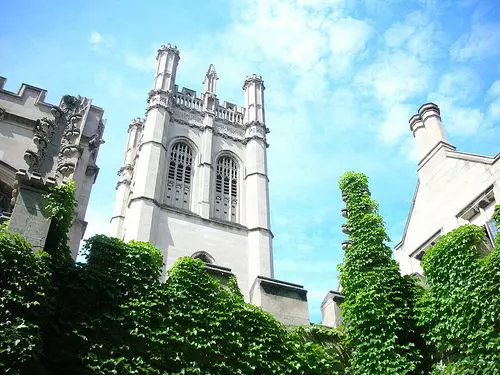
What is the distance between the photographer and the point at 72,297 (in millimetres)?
10367

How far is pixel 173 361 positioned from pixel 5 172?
717cm

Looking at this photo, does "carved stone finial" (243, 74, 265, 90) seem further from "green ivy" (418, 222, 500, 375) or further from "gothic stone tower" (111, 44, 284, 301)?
"green ivy" (418, 222, 500, 375)

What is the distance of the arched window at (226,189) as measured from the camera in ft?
137

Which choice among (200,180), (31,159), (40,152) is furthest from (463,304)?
(200,180)

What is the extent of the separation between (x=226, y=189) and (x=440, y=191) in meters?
27.0

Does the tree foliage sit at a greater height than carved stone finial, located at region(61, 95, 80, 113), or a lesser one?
lesser

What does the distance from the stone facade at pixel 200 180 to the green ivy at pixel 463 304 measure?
80.4 ft

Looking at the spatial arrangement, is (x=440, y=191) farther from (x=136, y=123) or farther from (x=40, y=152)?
(x=136, y=123)

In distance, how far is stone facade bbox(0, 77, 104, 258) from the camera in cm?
1061

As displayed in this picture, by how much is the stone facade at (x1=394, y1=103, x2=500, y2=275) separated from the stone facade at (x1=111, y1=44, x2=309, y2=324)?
62.5 feet

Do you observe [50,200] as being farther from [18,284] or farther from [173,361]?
[173,361]

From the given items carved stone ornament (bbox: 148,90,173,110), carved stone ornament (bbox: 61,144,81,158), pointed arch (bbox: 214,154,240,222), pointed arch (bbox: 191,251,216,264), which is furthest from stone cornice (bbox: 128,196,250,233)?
carved stone ornament (bbox: 61,144,81,158)

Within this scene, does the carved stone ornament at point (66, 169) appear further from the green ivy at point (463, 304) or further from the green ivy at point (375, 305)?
the green ivy at point (463, 304)

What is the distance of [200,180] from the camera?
42.3 metres
